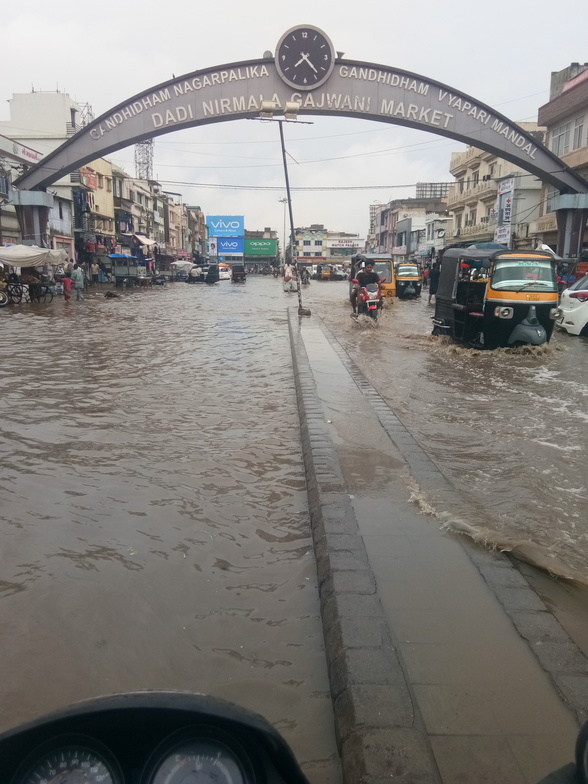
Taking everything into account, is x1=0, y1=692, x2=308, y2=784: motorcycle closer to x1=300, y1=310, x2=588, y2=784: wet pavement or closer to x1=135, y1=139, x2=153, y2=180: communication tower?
x1=300, y1=310, x2=588, y2=784: wet pavement

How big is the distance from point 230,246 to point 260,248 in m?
10.4

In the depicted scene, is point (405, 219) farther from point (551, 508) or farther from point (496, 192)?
point (551, 508)

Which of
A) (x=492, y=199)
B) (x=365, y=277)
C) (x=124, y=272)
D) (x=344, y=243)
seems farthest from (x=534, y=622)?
(x=344, y=243)

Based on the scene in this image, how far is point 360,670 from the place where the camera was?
246 cm

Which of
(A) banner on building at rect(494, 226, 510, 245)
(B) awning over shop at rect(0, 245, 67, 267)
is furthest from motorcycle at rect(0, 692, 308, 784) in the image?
(A) banner on building at rect(494, 226, 510, 245)

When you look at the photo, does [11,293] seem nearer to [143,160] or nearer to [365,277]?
[365,277]

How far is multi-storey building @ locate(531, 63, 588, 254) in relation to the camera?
95.0ft

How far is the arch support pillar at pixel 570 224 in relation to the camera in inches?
995

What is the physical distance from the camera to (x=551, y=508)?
15.2 feet

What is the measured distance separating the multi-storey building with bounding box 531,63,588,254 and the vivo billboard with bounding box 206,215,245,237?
55633mm

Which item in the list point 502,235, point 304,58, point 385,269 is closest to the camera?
point 304,58

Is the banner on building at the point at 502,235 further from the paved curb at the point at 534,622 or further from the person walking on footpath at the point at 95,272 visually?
the paved curb at the point at 534,622

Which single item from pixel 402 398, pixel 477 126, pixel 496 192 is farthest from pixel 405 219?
pixel 402 398

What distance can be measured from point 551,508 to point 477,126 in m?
22.5
